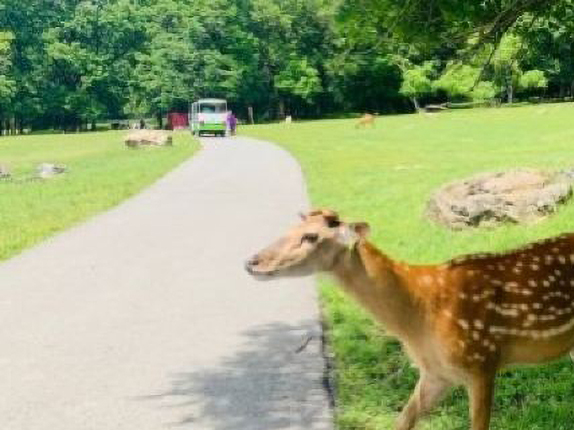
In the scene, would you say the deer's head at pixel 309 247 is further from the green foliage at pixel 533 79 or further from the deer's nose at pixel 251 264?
the green foliage at pixel 533 79

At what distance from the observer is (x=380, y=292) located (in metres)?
4.92

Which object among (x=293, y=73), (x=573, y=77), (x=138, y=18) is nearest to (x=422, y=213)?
(x=573, y=77)

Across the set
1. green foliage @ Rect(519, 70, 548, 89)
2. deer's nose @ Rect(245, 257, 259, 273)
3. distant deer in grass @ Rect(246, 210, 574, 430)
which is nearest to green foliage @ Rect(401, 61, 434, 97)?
green foliage @ Rect(519, 70, 548, 89)

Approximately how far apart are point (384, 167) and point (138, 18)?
72.2 meters

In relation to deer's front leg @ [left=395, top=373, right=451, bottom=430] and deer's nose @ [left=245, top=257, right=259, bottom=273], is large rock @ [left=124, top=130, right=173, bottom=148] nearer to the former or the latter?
deer's front leg @ [left=395, top=373, right=451, bottom=430]

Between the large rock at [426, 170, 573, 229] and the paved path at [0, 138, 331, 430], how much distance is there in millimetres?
2966

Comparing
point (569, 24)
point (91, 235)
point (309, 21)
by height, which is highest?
point (309, 21)

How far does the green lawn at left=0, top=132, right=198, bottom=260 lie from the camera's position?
51.8ft

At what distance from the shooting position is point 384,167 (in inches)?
1025

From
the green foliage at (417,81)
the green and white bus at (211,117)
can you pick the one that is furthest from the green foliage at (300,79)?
the green and white bus at (211,117)

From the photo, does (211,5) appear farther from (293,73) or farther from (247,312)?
(247,312)

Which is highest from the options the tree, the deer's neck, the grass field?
the tree

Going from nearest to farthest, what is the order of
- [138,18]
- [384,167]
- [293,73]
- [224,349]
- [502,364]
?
[502,364] → [224,349] → [384,167] → [293,73] → [138,18]

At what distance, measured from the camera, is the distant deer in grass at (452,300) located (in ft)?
15.7
